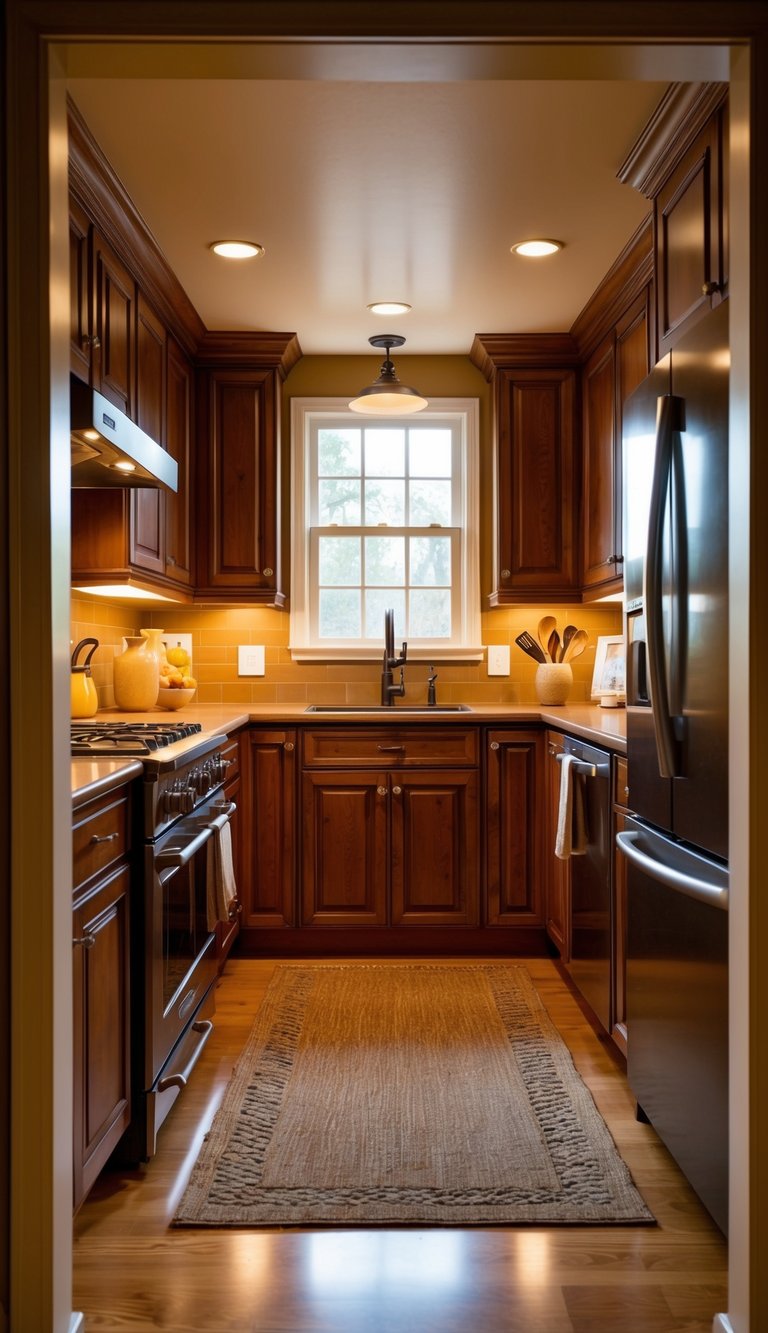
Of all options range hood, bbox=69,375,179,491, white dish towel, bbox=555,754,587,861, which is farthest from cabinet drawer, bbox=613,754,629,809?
range hood, bbox=69,375,179,491

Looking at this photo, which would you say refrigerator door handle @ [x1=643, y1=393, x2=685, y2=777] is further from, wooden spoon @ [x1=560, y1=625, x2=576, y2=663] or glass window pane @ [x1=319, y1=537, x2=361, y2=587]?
glass window pane @ [x1=319, y1=537, x2=361, y2=587]

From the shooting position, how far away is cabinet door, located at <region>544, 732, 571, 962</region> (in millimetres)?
3457

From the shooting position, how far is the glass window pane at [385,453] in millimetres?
4617

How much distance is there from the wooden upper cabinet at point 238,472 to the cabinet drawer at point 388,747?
2.48ft

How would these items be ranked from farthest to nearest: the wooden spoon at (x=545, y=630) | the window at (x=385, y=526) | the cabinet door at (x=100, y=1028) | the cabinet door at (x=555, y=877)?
the window at (x=385, y=526) < the wooden spoon at (x=545, y=630) < the cabinet door at (x=555, y=877) < the cabinet door at (x=100, y=1028)

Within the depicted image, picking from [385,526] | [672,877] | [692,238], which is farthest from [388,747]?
[692,238]

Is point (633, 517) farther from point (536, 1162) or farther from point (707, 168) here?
point (536, 1162)

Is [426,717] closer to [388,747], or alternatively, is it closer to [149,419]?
[388,747]

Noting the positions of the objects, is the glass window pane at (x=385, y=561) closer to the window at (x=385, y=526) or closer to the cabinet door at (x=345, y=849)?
A: the window at (x=385, y=526)

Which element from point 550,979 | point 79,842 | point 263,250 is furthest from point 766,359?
point 550,979

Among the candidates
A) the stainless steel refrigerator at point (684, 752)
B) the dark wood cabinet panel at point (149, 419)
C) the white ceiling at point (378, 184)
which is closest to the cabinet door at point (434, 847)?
the dark wood cabinet panel at point (149, 419)

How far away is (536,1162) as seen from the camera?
7.49 feet

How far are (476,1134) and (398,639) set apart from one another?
8.20 ft

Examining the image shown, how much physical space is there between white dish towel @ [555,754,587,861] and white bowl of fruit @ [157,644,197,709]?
5.09 feet
